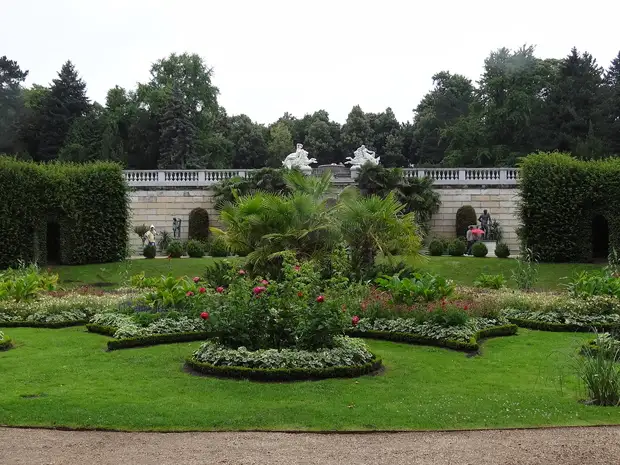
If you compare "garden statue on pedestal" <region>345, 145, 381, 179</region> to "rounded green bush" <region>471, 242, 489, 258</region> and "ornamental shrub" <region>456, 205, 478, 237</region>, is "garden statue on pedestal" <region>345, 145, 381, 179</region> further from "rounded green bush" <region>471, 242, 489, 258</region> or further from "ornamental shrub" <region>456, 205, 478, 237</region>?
"rounded green bush" <region>471, 242, 489, 258</region>

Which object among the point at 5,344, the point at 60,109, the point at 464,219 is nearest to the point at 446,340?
the point at 5,344

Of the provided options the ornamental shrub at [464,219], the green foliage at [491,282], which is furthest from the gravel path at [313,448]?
the ornamental shrub at [464,219]

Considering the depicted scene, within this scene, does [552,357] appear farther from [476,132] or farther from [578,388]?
[476,132]

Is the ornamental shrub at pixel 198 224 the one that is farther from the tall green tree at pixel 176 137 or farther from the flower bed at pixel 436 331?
the flower bed at pixel 436 331

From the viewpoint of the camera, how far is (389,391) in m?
9.62

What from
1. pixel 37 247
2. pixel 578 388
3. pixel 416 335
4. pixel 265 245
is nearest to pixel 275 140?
pixel 37 247

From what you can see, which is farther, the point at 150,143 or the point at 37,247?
the point at 150,143

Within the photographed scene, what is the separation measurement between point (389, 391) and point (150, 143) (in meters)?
49.5

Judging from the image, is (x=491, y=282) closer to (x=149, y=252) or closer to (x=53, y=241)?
(x=149, y=252)

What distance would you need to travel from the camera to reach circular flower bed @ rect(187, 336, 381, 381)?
33.3 feet

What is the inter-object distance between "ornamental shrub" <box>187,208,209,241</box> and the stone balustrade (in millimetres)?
1629

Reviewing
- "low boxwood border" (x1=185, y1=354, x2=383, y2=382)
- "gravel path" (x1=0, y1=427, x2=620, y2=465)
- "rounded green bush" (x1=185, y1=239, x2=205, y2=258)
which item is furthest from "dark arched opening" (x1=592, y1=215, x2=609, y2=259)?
"gravel path" (x1=0, y1=427, x2=620, y2=465)

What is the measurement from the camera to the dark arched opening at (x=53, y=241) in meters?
28.2

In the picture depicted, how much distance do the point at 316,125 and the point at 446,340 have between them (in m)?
59.9
